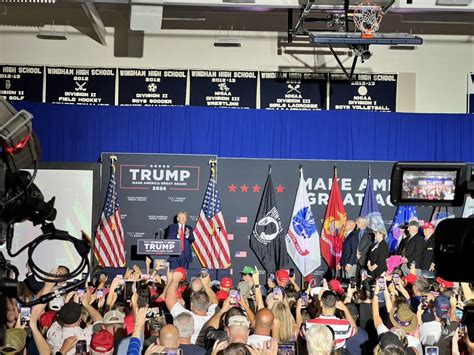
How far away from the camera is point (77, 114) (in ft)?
48.5

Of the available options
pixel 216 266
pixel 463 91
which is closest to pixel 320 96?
pixel 463 91

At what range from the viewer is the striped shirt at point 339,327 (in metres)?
6.40

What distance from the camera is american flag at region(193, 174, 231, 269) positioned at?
14.2m

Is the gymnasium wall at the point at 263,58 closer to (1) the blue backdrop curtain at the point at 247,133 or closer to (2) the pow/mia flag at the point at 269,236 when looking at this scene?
(1) the blue backdrop curtain at the point at 247,133

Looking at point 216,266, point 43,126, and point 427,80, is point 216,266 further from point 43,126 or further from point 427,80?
point 427,80

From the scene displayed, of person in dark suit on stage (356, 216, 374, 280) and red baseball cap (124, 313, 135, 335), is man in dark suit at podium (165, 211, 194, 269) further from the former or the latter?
red baseball cap (124, 313, 135, 335)

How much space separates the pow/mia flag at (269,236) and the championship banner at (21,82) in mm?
4660

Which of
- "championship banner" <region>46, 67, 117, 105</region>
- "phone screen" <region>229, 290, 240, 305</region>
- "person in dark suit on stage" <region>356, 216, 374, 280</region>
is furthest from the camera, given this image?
"championship banner" <region>46, 67, 117, 105</region>

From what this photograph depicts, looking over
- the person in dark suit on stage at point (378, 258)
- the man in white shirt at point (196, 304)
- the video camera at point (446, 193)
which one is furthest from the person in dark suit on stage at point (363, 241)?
the video camera at point (446, 193)

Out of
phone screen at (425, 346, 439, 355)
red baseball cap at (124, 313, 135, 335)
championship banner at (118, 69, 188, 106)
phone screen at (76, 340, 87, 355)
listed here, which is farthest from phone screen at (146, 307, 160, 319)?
championship banner at (118, 69, 188, 106)

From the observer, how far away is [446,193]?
292cm

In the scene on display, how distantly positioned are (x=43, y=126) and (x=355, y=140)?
517 centimetres

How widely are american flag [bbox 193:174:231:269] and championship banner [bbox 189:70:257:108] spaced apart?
256cm

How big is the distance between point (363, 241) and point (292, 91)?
381cm
